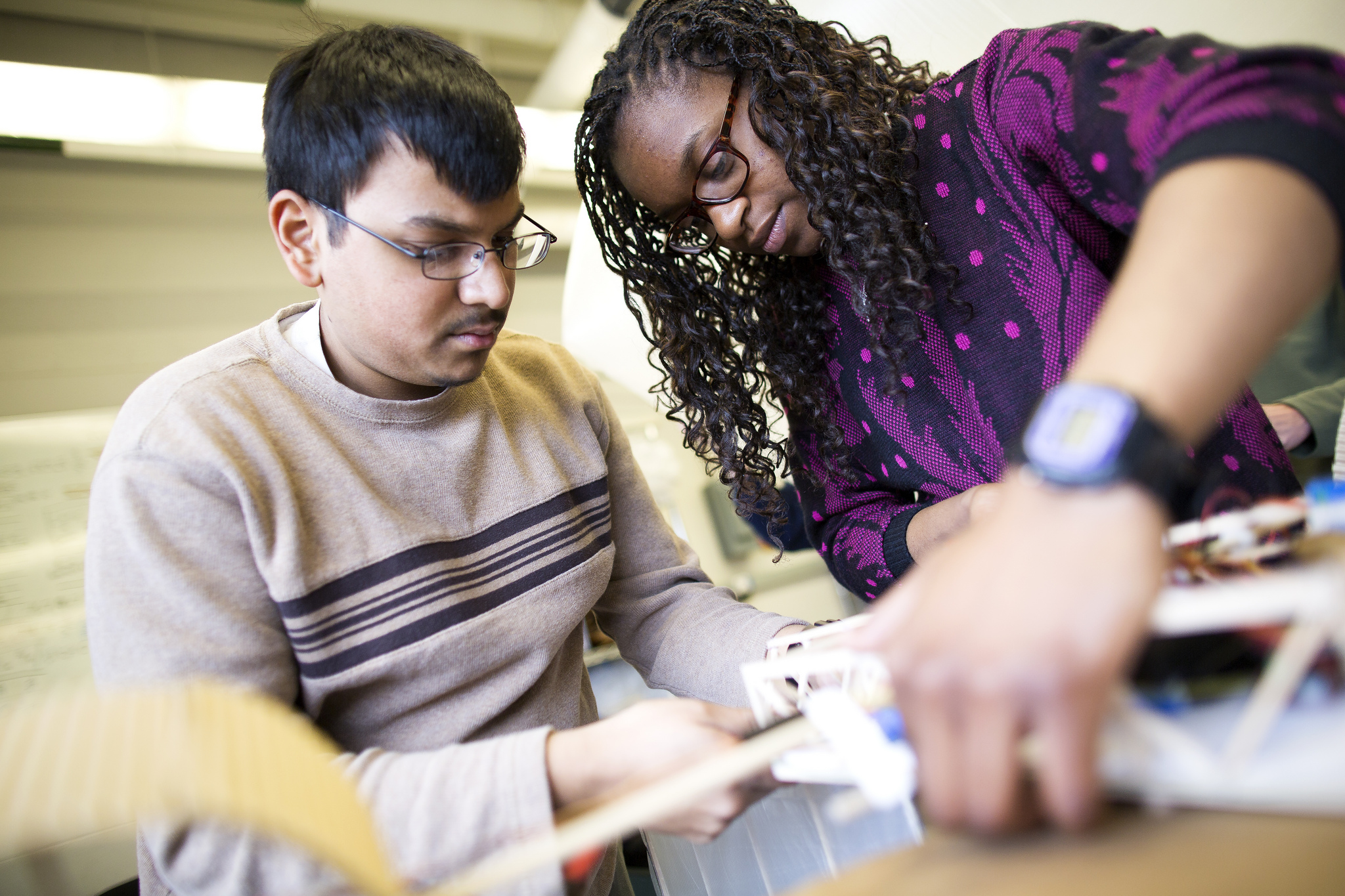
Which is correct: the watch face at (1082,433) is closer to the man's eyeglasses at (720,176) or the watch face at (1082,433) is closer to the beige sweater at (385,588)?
the beige sweater at (385,588)

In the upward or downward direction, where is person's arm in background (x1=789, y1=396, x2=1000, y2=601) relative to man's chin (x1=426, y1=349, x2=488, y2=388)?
downward

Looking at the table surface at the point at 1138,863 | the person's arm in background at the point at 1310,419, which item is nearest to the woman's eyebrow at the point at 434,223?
the table surface at the point at 1138,863

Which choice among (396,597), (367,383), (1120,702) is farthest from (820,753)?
(367,383)

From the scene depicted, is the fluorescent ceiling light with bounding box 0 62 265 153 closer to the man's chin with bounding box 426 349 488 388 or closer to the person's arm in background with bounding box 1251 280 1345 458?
the man's chin with bounding box 426 349 488 388

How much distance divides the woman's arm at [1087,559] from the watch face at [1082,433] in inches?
0.6

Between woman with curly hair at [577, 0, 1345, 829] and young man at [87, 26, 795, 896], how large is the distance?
26cm

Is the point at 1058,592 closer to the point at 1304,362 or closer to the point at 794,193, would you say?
the point at 794,193

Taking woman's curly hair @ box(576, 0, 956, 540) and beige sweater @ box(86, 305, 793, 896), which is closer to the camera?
beige sweater @ box(86, 305, 793, 896)

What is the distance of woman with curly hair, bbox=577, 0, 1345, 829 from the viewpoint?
369 mm

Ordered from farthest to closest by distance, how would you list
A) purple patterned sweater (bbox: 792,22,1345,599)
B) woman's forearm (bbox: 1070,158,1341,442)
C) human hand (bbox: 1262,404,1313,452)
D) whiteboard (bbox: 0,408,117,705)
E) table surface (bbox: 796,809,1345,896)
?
whiteboard (bbox: 0,408,117,705) < human hand (bbox: 1262,404,1313,452) < purple patterned sweater (bbox: 792,22,1345,599) < woman's forearm (bbox: 1070,158,1341,442) < table surface (bbox: 796,809,1345,896)

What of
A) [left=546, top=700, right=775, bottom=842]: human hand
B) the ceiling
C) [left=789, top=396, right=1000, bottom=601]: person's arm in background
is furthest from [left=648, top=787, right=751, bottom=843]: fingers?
the ceiling

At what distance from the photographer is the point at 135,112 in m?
2.18

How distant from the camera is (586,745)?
2.07 ft

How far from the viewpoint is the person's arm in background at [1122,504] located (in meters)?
0.35
